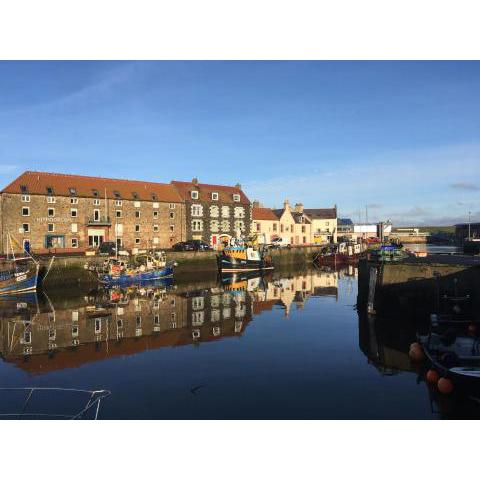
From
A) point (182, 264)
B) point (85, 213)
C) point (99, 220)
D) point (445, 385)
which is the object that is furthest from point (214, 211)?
point (445, 385)

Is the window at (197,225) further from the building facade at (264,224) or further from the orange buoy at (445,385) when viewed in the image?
the orange buoy at (445,385)

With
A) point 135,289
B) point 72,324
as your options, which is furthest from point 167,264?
point 72,324

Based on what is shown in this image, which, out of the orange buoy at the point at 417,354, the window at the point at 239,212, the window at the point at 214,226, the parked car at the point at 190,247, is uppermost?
the window at the point at 239,212

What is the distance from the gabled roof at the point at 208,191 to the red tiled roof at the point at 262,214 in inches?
225

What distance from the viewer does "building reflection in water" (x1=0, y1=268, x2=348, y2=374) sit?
18.1 metres

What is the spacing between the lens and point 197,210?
62.3 metres

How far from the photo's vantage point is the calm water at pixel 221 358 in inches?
472

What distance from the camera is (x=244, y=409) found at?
11664 millimetres

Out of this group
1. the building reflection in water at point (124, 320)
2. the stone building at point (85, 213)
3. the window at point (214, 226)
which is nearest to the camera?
the building reflection in water at point (124, 320)

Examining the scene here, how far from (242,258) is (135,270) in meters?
14.8

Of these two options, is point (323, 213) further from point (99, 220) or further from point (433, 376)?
point (433, 376)

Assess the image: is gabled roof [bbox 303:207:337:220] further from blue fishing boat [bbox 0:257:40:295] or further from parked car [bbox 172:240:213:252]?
blue fishing boat [bbox 0:257:40:295]

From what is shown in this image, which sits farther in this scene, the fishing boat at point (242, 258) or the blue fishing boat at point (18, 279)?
the fishing boat at point (242, 258)

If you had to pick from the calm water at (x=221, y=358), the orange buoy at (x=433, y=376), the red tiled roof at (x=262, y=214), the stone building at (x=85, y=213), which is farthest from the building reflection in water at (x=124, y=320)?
the red tiled roof at (x=262, y=214)
